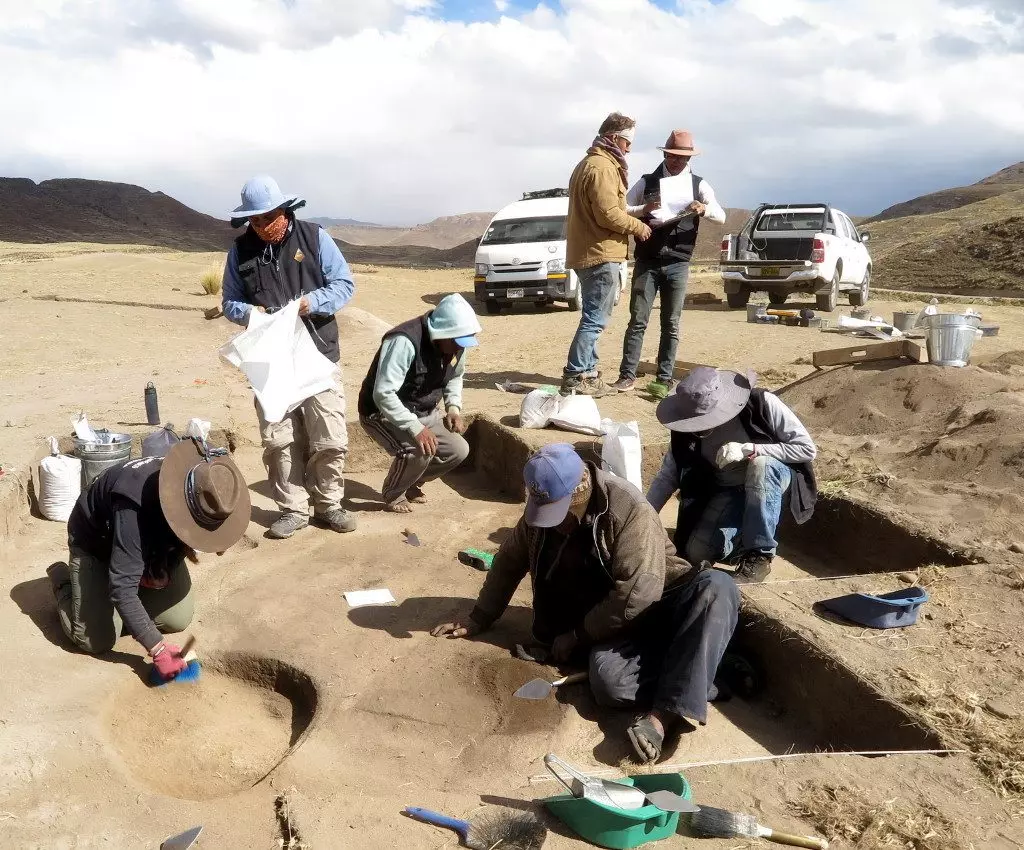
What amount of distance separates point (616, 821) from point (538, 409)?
3.93m

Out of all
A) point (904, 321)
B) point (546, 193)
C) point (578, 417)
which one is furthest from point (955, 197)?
point (578, 417)

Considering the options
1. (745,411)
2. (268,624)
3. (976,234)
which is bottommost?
(268,624)

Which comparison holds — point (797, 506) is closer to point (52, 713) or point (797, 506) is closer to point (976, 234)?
point (52, 713)

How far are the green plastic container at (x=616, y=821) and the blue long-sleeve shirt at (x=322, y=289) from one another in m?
3.01

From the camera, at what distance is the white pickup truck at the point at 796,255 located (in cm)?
1362

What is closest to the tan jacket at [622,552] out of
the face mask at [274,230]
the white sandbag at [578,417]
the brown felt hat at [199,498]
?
the brown felt hat at [199,498]

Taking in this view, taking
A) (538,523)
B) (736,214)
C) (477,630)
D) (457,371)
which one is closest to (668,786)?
(538,523)

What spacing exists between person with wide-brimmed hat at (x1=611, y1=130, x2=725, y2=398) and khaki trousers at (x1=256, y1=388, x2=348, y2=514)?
9.17 ft

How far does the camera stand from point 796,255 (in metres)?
14.1

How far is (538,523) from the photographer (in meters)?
3.30

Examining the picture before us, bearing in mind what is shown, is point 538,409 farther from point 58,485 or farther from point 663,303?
point 58,485

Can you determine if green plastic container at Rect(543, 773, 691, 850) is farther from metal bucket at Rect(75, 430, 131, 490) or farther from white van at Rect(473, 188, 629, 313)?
white van at Rect(473, 188, 629, 313)

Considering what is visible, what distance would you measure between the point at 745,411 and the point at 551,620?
1.42 metres

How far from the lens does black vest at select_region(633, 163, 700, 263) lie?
22.1 feet
